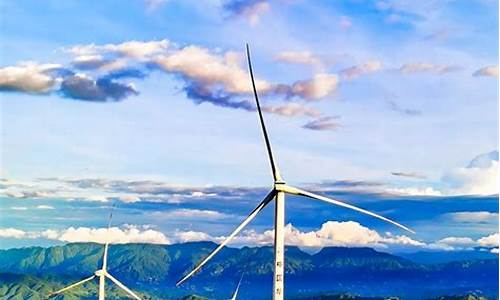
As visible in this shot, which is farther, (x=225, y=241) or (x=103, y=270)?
(x=103, y=270)

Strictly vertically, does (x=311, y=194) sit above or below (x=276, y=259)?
above

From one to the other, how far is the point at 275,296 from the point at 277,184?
8637 millimetres

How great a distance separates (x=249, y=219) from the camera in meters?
64.6

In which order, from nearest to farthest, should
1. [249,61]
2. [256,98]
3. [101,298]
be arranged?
1. [249,61]
2. [256,98]
3. [101,298]

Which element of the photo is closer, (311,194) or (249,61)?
(249,61)

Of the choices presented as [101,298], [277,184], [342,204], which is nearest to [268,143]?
[277,184]

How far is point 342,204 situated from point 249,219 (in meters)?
7.09

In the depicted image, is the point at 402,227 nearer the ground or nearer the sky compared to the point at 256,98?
nearer the ground

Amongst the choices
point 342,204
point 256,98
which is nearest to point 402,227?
point 342,204

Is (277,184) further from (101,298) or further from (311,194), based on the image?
(101,298)

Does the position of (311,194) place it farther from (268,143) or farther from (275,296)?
(275,296)

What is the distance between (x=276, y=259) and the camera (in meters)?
59.2

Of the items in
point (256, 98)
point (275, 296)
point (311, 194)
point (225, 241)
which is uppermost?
point (256, 98)

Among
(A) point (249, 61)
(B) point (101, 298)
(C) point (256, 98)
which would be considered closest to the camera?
(A) point (249, 61)
